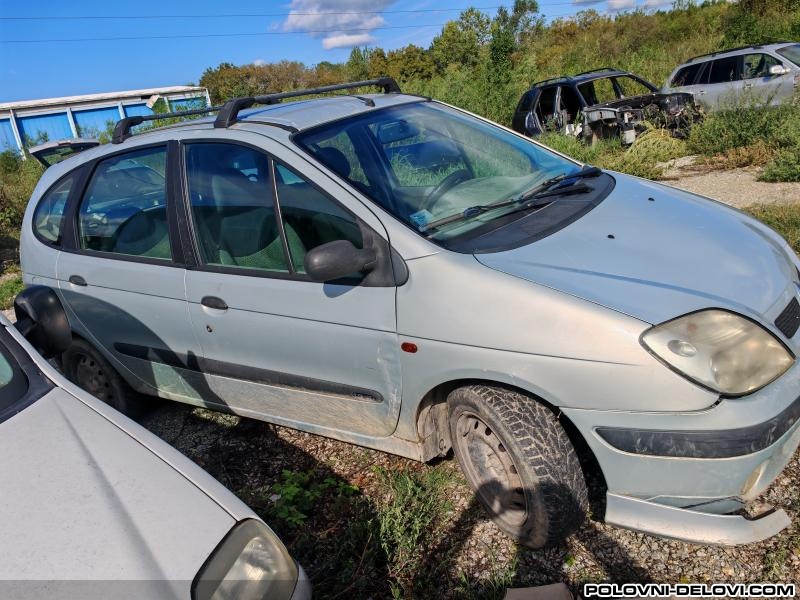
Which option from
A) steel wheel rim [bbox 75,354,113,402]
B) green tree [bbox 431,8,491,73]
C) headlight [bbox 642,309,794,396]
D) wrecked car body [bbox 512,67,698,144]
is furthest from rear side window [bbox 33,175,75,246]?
green tree [bbox 431,8,491,73]

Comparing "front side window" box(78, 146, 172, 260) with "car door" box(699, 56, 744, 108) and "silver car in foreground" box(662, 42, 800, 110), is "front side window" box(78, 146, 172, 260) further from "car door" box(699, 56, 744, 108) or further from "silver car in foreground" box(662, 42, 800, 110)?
"car door" box(699, 56, 744, 108)

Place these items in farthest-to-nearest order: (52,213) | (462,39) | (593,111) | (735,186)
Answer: (462,39) → (593,111) → (735,186) → (52,213)

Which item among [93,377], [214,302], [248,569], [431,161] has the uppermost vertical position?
[431,161]

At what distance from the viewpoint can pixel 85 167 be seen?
3705mm

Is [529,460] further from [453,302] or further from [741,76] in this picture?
[741,76]

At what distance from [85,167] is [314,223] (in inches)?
73.4

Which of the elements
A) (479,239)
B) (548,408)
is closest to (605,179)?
(479,239)

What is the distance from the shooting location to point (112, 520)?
159cm

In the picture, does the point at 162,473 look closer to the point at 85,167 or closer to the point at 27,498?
the point at 27,498

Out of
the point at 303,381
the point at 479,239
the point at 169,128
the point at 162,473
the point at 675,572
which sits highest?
the point at 169,128

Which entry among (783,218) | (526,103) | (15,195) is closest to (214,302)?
(783,218)

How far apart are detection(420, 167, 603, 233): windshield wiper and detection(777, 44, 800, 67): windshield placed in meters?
9.87

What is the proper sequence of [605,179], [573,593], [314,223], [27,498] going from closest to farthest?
[27,498]
[573,593]
[314,223]
[605,179]

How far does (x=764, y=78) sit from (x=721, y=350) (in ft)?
35.9
